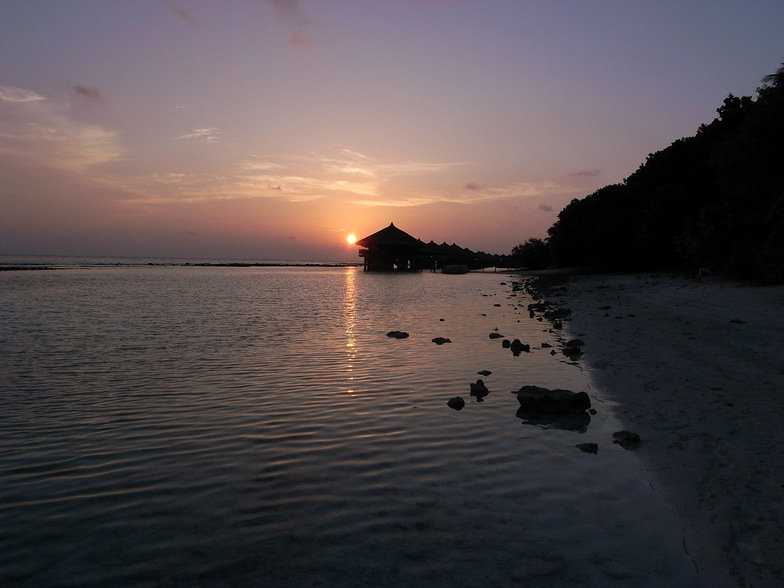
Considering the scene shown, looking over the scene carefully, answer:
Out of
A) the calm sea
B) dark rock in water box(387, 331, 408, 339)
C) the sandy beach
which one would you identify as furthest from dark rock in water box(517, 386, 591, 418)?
dark rock in water box(387, 331, 408, 339)

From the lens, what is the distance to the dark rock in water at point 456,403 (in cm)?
949

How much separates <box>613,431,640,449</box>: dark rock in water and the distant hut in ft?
301

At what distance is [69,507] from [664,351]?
13.2 m

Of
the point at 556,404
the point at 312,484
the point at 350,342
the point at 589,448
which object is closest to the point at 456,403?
the point at 556,404

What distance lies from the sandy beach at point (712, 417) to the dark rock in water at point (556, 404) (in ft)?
2.26

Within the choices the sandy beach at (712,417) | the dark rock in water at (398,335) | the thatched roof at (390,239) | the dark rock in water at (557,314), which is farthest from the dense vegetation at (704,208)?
the thatched roof at (390,239)

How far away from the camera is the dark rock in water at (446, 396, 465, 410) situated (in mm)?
9492

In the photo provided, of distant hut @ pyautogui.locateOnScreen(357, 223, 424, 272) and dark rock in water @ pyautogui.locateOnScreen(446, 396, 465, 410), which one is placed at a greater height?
distant hut @ pyautogui.locateOnScreen(357, 223, 424, 272)

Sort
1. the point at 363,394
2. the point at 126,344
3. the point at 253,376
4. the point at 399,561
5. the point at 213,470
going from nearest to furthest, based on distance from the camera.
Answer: the point at 399,561 → the point at 213,470 → the point at 363,394 → the point at 253,376 → the point at 126,344

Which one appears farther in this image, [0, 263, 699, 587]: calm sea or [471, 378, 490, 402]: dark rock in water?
[471, 378, 490, 402]: dark rock in water

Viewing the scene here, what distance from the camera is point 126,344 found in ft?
56.5

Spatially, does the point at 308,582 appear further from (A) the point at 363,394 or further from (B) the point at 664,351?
(B) the point at 664,351

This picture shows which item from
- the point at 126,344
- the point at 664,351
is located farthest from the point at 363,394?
the point at 126,344

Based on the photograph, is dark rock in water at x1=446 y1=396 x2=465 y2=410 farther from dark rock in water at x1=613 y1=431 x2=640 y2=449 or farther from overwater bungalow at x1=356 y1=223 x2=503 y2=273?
overwater bungalow at x1=356 y1=223 x2=503 y2=273
